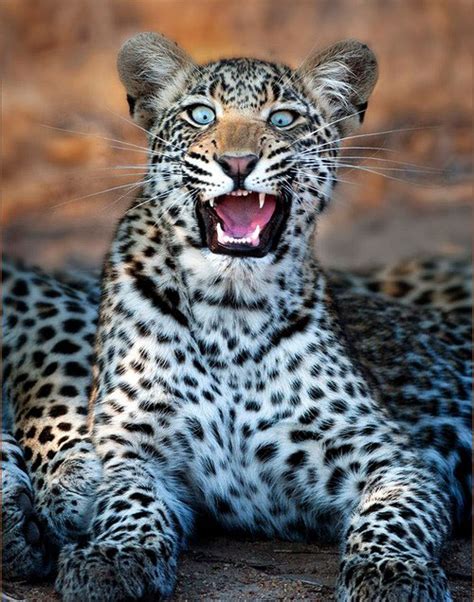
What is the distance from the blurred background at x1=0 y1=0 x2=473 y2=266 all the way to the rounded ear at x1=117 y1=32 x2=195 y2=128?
6046mm

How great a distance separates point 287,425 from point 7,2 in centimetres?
1122

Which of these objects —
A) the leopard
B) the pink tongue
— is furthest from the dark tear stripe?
the pink tongue

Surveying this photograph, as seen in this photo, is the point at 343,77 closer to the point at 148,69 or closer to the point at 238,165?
the point at 148,69

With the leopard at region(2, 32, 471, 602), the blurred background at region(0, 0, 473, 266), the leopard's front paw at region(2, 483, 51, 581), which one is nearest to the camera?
the leopard's front paw at region(2, 483, 51, 581)

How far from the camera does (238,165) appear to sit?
6254mm

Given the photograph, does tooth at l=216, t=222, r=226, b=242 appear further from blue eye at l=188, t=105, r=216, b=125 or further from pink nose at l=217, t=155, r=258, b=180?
blue eye at l=188, t=105, r=216, b=125

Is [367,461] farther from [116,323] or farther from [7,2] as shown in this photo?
[7,2]

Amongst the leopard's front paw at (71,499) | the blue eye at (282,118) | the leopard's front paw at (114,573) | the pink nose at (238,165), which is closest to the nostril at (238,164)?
the pink nose at (238,165)

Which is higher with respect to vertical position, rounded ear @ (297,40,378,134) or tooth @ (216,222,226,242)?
rounded ear @ (297,40,378,134)

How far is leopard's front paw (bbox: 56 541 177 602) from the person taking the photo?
18.8 ft

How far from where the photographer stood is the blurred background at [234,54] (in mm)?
14141

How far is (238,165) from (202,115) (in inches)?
29.4

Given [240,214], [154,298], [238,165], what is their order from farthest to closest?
[154,298], [240,214], [238,165]

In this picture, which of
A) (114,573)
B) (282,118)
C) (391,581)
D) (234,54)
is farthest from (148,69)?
(234,54)
